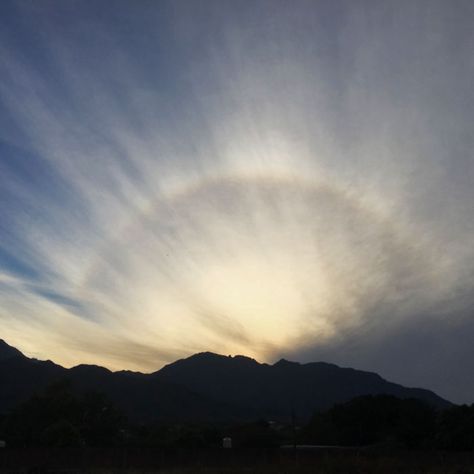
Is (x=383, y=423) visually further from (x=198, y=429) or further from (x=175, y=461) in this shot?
(x=175, y=461)

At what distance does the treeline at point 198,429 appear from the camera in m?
71.2

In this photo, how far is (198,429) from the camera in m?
81.2

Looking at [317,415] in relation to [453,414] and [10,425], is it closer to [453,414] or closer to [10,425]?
[453,414]

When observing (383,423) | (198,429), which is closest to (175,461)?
(198,429)

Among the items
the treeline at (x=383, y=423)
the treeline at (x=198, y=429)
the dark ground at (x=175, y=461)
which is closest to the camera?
the dark ground at (x=175, y=461)

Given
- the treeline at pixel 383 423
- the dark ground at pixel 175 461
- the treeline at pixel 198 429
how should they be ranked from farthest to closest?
the treeline at pixel 383 423, the treeline at pixel 198 429, the dark ground at pixel 175 461

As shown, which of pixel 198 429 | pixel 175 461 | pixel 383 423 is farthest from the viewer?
pixel 383 423

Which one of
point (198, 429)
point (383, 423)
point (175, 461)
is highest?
point (383, 423)

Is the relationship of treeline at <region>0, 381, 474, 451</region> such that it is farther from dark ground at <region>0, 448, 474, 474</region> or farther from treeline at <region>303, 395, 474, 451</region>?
dark ground at <region>0, 448, 474, 474</region>

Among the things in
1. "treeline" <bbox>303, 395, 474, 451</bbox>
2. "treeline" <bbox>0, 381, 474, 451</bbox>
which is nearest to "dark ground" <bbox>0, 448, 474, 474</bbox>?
"treeline" <bbox>0, 381, 474, 451</bbox>

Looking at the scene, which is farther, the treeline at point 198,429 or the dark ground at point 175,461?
the treeline at point 198,429

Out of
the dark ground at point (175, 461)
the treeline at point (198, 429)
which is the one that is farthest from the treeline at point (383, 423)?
the dark ground at point (175, 461)

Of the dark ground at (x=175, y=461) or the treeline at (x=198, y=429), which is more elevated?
the treeline at (x=198, y=429)

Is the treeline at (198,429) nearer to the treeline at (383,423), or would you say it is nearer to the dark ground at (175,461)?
the treeline at (383,423)
